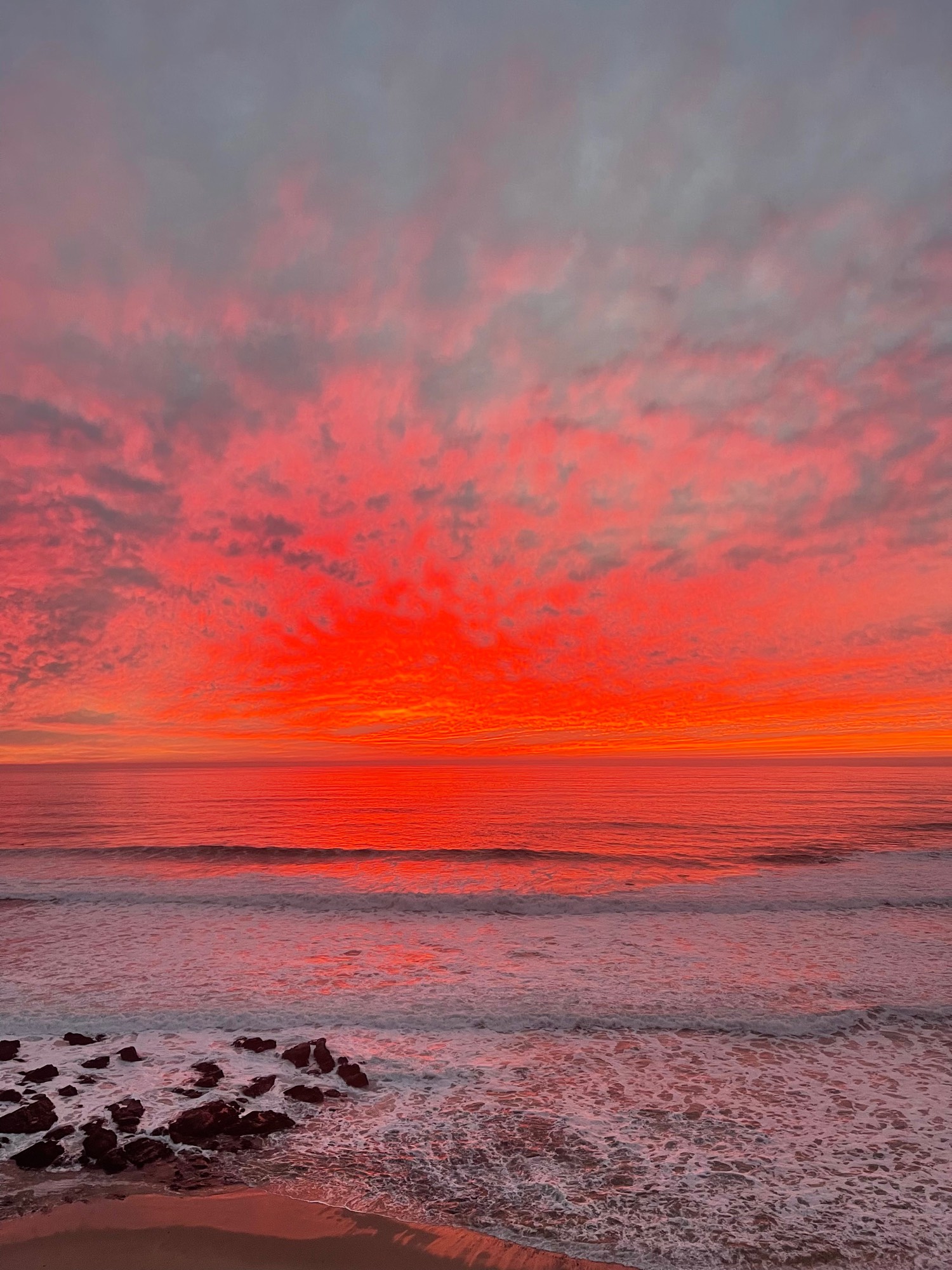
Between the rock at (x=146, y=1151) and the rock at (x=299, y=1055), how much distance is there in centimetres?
271

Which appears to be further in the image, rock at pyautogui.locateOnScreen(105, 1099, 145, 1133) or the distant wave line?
the distant wave line

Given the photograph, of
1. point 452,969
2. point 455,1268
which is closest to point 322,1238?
point 455,1268

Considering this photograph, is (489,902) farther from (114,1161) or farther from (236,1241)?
(236,1241)

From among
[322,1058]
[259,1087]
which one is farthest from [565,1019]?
[259,1087]

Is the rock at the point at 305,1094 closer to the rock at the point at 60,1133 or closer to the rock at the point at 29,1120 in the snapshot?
the rock at the point at 60,1133

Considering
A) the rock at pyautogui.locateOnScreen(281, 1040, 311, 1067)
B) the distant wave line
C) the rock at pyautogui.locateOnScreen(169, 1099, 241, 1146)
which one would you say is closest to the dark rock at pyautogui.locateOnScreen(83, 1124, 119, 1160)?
the rock at pyautogui.locateOnScreen(169, 1099, 241, 1146)

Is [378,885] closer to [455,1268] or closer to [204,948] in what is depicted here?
[204,948]

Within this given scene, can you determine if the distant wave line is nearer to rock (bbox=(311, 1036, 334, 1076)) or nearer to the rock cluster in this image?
rock (bbox=(311, 1036, 334, 1076))

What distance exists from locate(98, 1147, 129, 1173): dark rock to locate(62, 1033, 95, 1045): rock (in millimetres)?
4465

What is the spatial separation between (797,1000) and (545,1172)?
800 centimetres

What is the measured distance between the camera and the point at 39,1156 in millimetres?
7254

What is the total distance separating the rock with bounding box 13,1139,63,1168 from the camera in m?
7.18

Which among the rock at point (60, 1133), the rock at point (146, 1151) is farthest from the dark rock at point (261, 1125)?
the rock at point (60, 1133)

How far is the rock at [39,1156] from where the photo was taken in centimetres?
718
